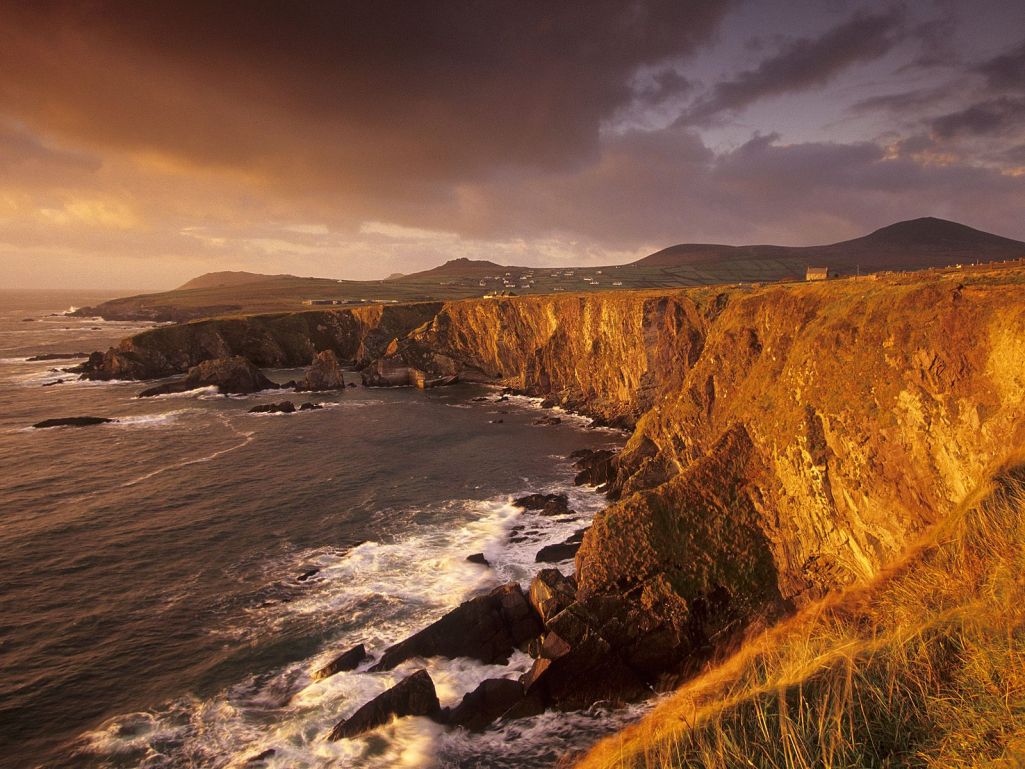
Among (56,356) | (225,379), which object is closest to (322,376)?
(225,379)

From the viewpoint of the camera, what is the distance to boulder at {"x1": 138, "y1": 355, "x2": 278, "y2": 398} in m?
87.8

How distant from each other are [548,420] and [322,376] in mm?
44377

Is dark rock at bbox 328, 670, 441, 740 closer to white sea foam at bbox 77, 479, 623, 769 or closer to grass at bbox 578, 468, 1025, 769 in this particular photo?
white sea foam at bbox 77, 479, 623, 769

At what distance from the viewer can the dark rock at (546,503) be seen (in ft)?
126

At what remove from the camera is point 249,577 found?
3052 cm

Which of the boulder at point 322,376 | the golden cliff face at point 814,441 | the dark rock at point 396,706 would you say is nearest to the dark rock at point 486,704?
the dark rock at point 396,706

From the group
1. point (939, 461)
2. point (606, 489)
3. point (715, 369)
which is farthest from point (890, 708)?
point (606, 489)

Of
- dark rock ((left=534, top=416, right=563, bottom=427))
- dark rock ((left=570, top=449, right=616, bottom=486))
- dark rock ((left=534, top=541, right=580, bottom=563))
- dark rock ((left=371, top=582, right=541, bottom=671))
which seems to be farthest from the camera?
dark rock ((left=534, top=416, right=563, bottom=427))

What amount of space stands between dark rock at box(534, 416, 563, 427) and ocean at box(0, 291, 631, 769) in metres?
2.34

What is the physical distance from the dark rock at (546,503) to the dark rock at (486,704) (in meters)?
18.2

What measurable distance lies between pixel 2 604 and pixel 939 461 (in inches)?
1773

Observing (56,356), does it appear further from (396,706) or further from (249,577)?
(396,706)

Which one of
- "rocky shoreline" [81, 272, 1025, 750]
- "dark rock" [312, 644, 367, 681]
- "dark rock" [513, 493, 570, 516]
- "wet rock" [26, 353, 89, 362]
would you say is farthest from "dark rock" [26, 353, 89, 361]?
"rocky shoreline" [81, 272, 1025, 750]

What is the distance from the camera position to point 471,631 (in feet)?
77.6
